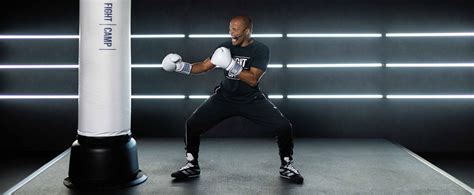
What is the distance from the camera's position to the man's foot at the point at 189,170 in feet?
11.1

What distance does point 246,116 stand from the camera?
3447 millimetres

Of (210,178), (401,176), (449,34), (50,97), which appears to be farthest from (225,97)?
(449,34)

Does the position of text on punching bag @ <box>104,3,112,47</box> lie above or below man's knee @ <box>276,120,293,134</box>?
above

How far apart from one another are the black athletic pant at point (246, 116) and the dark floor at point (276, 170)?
13.5 inches

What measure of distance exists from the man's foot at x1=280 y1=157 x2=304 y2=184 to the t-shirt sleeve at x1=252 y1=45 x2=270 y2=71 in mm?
793

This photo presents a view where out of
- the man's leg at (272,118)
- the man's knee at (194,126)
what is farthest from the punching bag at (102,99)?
the man's leg at (272,118)

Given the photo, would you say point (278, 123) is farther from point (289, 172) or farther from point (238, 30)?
point (238, 30)

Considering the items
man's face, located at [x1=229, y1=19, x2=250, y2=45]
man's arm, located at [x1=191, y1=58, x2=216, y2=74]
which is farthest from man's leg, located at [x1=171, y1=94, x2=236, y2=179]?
man's face, located at [x1=229, y1=19, x2=250, y2=45]

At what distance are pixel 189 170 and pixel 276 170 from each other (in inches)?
31.8

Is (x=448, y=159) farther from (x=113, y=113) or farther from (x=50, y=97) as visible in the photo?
(x=50, y=97)

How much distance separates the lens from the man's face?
3.30m

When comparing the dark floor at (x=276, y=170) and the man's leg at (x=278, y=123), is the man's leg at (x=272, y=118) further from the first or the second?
the dark floor at (x=276, y=170)

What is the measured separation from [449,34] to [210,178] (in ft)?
12.1

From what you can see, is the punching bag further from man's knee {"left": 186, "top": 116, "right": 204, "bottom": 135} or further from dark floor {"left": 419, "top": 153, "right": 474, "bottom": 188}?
dark floor {"left": 419, "top": 153, "right": 474, "bottom": 188}
